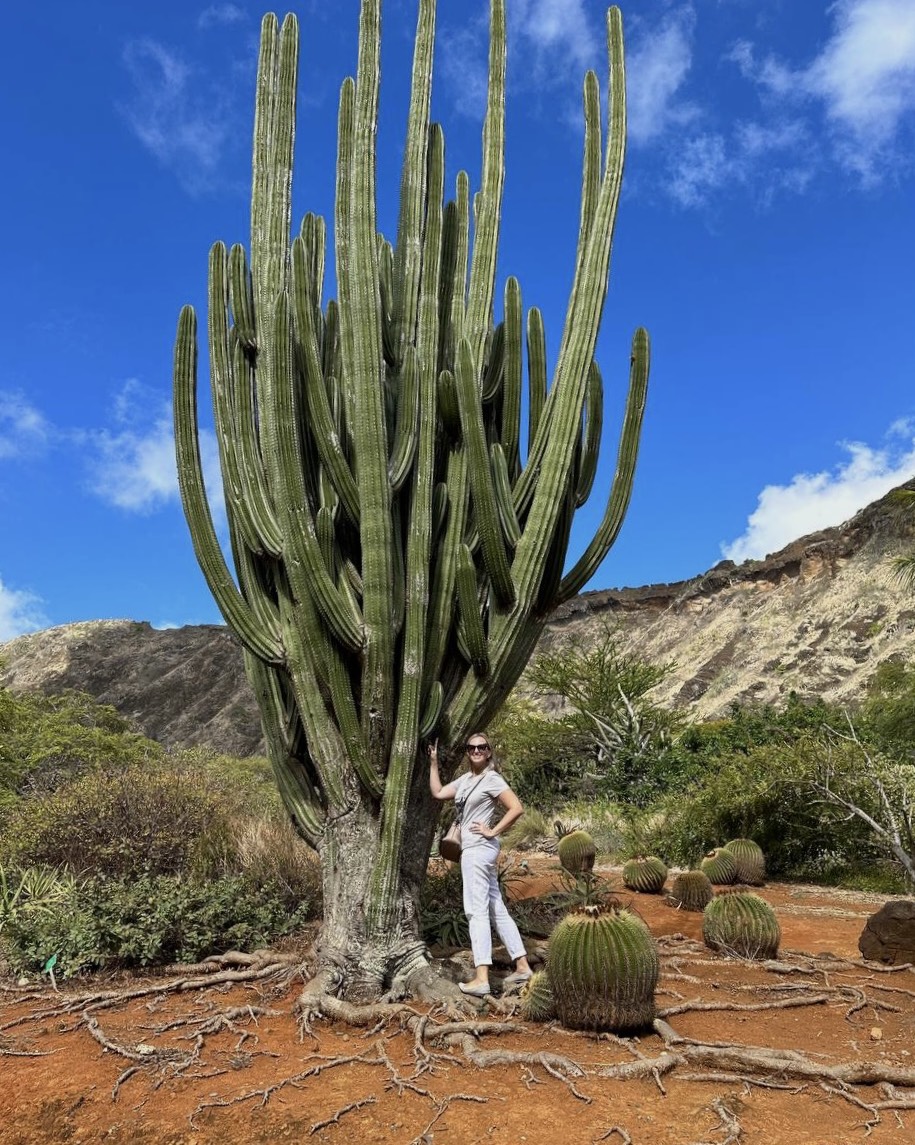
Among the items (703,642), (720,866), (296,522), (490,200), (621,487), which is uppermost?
(703,642)

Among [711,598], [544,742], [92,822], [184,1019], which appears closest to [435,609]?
[184,1019]

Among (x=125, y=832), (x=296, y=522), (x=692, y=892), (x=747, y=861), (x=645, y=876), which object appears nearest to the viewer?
(x=296, y=522)

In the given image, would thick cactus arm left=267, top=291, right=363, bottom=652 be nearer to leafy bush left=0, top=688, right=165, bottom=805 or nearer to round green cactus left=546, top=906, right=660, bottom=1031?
round green cactus left=546, top=906, right=660, bottom=1031

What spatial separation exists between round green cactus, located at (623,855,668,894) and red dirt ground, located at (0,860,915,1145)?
4.04 metres

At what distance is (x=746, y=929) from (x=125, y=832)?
5.76 m

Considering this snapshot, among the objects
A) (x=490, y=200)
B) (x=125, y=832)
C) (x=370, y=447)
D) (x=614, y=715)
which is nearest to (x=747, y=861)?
(x=125, y=832)

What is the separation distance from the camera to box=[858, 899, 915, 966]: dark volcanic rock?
6191mm

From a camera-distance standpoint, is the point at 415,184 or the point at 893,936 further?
the point at 415,184

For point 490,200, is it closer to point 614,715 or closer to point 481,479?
point 481,479

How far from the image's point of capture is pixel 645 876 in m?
9.71

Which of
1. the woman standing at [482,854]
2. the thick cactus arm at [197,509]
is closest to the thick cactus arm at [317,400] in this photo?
the thick cactus arm at [197,509]

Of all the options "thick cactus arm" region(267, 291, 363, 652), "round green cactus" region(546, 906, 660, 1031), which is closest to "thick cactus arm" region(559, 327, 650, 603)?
"thick cactus arm" region(267, 291, 363, 652)

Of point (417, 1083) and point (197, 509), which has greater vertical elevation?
point (197, 509)

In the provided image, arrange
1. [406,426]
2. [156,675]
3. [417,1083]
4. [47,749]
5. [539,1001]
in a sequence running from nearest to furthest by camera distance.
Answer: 1. [417,1083]
2. [539,1001]
3. [406,426]
4. [47,749]
5. [156,675]
